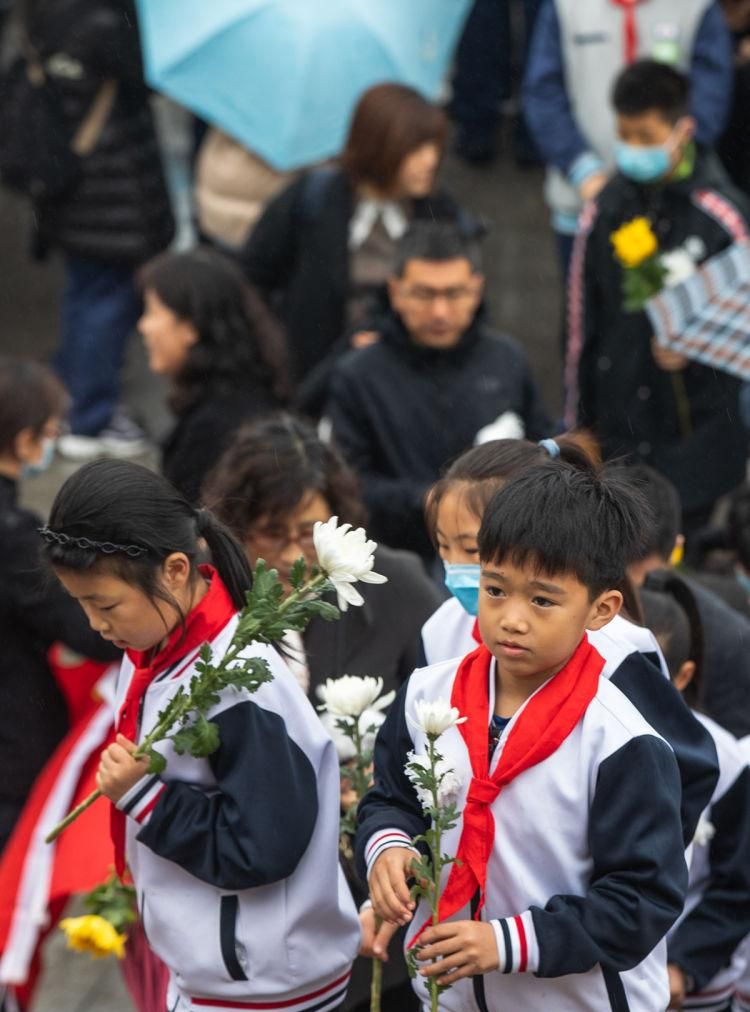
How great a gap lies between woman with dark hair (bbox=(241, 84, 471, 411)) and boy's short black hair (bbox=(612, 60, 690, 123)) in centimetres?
63

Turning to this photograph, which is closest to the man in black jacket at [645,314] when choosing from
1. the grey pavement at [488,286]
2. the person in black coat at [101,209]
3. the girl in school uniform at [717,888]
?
the grey pavement at [488,286]

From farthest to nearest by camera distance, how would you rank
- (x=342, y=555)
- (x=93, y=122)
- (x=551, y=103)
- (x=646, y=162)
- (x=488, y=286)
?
(x=488, y=286)
(x=93, y=122)
(x=551, y=103)
(x=646, y=162)
(x=342, y=555)

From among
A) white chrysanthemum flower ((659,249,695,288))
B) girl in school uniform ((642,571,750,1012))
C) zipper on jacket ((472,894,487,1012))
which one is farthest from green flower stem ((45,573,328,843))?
white chrysanthemum flower ((659,249,695,288))

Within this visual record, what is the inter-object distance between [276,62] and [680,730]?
4.84 metres

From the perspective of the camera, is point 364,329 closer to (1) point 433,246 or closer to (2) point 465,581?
(1) point 433,246

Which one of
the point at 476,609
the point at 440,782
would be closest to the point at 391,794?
the point at 440,782

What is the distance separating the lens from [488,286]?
8969 mm

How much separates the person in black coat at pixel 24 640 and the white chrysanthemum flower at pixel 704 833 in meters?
1.65

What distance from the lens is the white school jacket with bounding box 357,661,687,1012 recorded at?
8.41 feet

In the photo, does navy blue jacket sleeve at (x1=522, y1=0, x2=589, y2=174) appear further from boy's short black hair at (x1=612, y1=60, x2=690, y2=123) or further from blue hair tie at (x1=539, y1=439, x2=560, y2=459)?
blue hair tie at (x1=539, y1=439, x2=560, y2=459)

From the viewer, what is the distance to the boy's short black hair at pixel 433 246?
5184 millimetres

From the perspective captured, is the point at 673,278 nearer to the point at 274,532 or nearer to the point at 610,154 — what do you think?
the point at 610,154

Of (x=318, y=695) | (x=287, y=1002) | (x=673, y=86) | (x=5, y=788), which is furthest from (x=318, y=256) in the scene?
(x=287, y=1002)

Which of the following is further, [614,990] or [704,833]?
[704,833]
